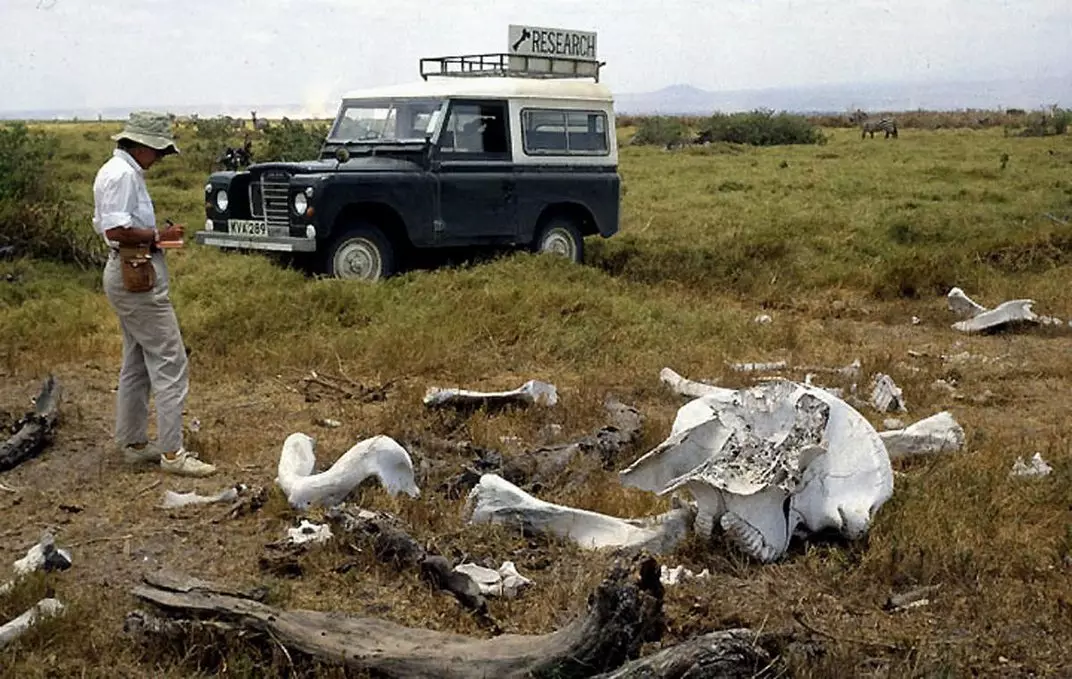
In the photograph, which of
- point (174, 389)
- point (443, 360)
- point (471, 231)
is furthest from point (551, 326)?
point (174, 389)

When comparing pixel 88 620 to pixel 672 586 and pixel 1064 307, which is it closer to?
pixel 672 586

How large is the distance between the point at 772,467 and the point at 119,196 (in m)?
3.05

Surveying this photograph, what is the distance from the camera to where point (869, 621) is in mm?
3908

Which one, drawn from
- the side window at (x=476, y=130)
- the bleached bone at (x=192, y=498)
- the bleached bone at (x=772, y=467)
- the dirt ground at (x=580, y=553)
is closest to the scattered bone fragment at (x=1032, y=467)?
the dirt ground at (x=580, y=553)

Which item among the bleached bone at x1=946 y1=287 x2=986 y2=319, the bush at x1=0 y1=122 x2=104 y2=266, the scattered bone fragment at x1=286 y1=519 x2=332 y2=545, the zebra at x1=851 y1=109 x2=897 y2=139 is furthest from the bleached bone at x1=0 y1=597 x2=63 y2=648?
the zebra at x1=851 y1=109 x2=897 y2=139

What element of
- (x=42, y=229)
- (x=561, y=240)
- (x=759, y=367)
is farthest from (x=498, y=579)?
(x=42, y=229)

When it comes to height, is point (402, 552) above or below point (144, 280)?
below

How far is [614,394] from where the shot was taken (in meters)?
7.01

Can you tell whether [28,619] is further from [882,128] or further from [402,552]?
[882,128]

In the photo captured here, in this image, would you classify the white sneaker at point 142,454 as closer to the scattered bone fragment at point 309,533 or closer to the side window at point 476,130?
Result: the scattered bone fragment at point 309,533

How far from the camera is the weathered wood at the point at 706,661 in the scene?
10.1ft

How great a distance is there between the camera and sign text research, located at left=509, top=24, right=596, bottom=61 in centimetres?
1181

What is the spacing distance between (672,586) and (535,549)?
598 mm

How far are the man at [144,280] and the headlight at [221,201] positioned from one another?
514 centimetres
